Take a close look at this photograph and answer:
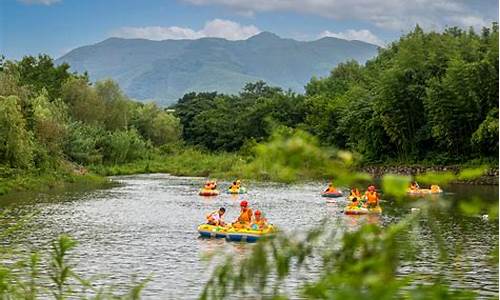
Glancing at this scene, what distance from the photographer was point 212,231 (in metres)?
19.0

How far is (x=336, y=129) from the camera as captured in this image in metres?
51.3

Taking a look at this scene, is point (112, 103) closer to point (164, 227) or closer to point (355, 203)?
point (355, 203)

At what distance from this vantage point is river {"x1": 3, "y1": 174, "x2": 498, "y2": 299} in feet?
41.6

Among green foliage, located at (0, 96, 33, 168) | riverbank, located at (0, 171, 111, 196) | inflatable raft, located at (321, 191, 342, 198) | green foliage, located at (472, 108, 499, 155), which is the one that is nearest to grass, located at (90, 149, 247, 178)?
riverbank, located at (0, 171, 111, 196)

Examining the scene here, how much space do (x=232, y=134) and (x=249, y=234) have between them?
4704 centimetres

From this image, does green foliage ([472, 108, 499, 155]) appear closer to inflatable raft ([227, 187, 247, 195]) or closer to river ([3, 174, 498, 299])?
river ([3, 174, 498, 299])

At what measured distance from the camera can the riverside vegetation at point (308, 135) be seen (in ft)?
6.62

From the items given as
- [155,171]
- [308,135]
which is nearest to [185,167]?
[155,171]

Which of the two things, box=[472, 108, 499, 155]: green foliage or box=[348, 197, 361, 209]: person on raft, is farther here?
box=[472, 108, 499, 155]: green foliage

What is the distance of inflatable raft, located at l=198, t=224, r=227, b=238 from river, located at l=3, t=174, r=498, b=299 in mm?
234

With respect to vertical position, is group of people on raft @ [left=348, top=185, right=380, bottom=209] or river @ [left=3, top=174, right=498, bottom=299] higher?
group of people on raft @ [left=348, top=185, right=380, bottom=209]

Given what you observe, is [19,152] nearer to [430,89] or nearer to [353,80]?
[430,89]

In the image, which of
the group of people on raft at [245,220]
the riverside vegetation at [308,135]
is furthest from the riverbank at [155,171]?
the group of people on raft at [245,220]

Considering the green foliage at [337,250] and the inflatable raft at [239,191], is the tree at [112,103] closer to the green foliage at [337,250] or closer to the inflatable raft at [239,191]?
the inflatable raft at [239,191]
